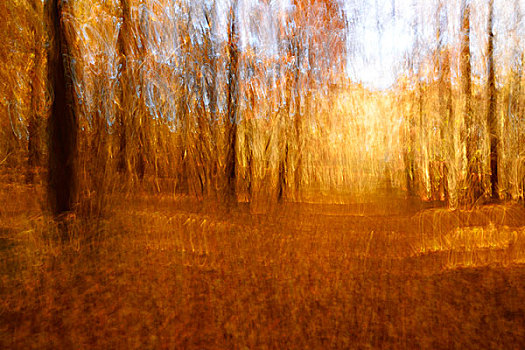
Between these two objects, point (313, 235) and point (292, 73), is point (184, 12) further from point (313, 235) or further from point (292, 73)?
point (313, 235)

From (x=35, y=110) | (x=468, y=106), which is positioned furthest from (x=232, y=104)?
(x=468, y=106)

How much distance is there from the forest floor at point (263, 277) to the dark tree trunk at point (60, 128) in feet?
0.40

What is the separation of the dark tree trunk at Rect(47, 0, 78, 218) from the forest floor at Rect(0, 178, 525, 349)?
0.12 m

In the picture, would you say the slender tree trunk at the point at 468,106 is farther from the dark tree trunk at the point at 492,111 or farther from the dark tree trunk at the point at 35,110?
the dark tree trunk at the point at 35,110

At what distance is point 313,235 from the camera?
48.3 inches

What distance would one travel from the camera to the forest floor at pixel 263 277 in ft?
2.27

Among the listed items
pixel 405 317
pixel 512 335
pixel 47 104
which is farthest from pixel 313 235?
pixel 47 104

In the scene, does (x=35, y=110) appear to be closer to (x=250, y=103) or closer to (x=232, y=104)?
(x=232, y=104)

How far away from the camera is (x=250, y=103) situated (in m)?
1.42

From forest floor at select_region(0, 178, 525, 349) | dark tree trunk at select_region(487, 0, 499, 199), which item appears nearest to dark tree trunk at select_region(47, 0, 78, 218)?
forest floor at select_region(0, 178, 525, 349)

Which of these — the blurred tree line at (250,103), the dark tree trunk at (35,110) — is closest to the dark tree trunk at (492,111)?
the blurred tree line at (250,103)

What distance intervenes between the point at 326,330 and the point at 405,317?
0.87 ft

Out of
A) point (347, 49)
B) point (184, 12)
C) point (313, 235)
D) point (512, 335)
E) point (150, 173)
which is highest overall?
point (184, 12)

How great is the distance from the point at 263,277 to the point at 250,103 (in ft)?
3.12
